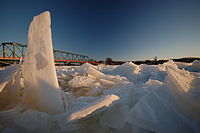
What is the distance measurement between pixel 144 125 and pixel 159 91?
1.27ft

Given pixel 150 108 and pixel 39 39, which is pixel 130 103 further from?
pixel 39 39

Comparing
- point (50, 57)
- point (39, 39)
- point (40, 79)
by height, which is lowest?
point (40, 79)

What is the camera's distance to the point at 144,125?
54 centimetres

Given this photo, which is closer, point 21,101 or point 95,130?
point 95,130

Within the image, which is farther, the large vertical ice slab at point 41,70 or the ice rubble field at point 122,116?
the large vertical ice slab at point 41,70

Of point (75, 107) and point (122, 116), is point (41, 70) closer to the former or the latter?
point (75, 107)

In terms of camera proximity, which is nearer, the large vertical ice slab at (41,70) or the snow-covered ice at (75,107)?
the snow-covered ice at (75,107)

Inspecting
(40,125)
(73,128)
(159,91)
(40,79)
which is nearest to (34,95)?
(40,79)

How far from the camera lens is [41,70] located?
738 mm

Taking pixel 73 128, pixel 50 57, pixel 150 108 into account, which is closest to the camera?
pixel 73 128

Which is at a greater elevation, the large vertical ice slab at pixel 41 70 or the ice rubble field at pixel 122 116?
the large vertical ice slab at pixel 41 70

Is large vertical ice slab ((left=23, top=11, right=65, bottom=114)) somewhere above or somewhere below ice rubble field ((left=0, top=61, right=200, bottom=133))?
above

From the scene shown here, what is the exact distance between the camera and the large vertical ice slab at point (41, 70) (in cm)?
72

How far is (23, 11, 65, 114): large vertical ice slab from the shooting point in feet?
2.36
